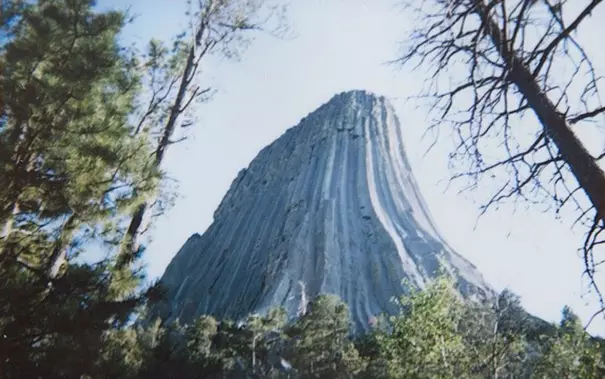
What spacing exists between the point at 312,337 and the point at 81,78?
21.9 meters

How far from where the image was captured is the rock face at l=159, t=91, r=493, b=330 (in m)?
46.6

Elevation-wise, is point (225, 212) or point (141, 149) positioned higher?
point (225, 212)

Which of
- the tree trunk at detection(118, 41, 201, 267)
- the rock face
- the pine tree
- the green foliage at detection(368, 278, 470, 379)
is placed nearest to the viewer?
the pine tree

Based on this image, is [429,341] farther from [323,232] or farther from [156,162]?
[323,232]

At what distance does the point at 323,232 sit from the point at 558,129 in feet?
164

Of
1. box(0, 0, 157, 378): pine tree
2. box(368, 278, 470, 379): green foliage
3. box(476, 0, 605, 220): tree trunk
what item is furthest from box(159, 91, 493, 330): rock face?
box(476, 0, 605, 220): tree trunk

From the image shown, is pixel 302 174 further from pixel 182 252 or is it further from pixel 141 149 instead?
pixel 141 149

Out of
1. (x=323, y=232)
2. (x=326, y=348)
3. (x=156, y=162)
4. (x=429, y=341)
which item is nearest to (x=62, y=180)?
(x=156, y=162)

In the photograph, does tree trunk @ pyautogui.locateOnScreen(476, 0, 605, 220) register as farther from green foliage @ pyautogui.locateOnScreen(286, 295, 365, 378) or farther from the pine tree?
green foliage @ pyautogui.locateOnScreen(286, 295, 365, 378)

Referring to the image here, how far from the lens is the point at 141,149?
4730 mm

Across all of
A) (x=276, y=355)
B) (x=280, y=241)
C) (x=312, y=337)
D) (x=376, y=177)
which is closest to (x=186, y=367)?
(x=312, y=337)

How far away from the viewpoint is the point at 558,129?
7.72 feet

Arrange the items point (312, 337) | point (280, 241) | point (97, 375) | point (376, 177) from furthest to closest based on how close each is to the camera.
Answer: point (376, 177) < point (280, 241) < point (312, 337) < point (97, 375)

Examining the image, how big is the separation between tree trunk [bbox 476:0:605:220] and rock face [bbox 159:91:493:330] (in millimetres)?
39043
